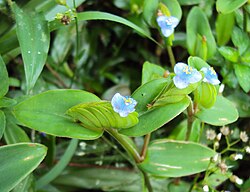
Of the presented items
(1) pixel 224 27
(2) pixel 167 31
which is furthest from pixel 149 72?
(1) pixel 224 27

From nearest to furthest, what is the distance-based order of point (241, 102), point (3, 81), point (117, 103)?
point (117, 103), point (3, 81), point (241, 102)

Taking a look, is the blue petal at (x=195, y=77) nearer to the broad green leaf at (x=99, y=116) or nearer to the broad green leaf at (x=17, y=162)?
the broad green leaf at (x=99, y=116)

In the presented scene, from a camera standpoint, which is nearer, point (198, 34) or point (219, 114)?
point (219, 114)

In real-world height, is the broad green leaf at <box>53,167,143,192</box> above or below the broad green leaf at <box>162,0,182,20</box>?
below

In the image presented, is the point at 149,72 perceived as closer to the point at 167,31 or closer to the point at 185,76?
the point at 167,31

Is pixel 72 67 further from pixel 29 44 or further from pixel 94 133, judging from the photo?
pixel 94 133

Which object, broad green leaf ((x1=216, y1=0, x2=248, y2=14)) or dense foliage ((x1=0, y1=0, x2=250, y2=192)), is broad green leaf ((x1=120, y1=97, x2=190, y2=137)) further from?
broad green leaf ((x1=216, y1=0, x2=248, y2=14))

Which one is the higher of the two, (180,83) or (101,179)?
(180,83)

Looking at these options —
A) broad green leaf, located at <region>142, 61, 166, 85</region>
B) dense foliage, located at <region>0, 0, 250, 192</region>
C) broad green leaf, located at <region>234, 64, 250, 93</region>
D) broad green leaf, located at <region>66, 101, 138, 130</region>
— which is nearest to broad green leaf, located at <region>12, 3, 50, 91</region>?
dense foliage, located at <region>0, 0, 250, 192</region>
